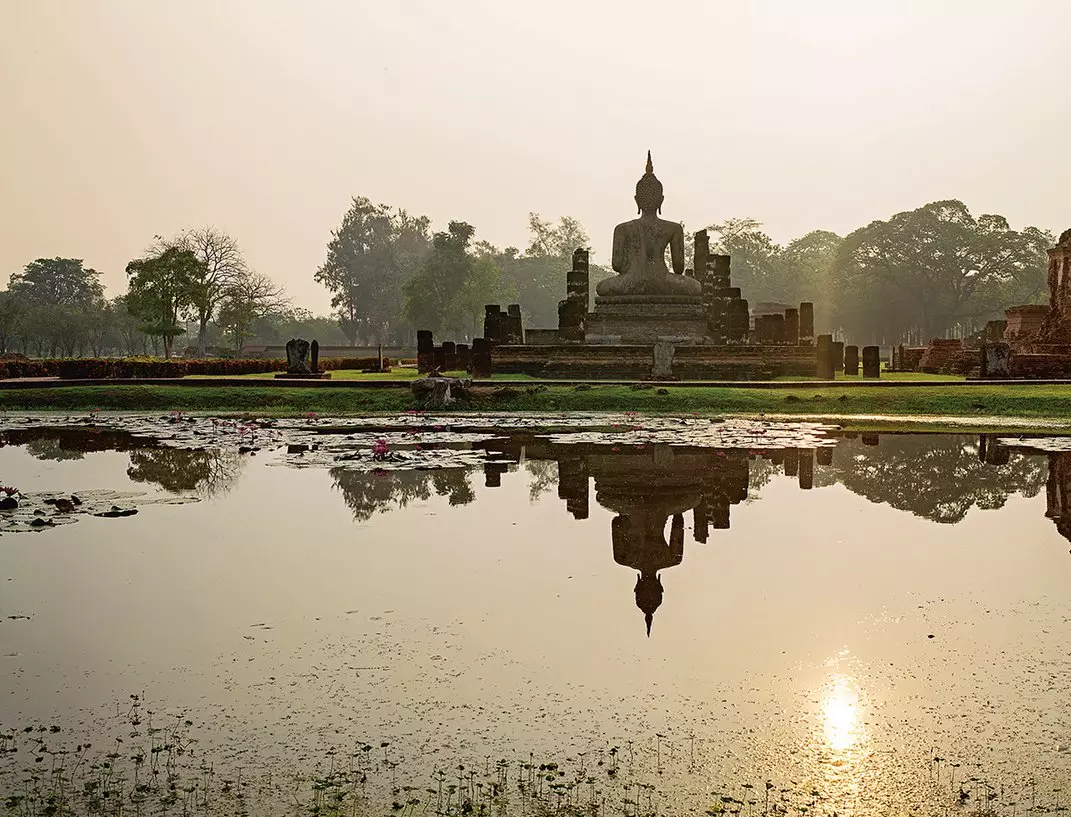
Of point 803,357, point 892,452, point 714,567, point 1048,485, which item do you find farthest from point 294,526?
point 803,357

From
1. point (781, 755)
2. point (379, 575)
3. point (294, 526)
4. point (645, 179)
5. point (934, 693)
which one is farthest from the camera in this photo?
point (645, 179)

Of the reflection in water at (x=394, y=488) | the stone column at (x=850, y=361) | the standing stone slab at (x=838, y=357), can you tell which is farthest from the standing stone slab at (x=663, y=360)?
the reflection in water at (x=394, y=488)

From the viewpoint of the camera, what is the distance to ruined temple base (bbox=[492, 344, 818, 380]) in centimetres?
2848

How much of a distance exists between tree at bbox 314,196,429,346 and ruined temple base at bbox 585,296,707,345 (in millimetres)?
65585

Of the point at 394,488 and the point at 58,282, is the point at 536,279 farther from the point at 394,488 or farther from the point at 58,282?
the point at 394,488

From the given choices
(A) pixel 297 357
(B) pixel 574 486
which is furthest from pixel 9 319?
(B) pixel 574 486

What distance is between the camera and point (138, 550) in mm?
7988

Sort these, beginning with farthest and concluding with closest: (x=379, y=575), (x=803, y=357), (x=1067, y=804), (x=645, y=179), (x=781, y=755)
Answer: (x=645, y=179) < (x=803, y=357) < (x=379, y=575) < (x=781, y=755) < (x=1067, y=804)

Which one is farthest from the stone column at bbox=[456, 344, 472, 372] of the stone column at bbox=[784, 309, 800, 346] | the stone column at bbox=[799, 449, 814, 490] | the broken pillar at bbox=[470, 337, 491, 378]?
the stone column at bbox=[799, 449, 814, 490]

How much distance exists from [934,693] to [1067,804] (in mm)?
1088

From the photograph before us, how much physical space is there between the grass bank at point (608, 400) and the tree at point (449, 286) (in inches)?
2131

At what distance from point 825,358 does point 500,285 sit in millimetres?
59064

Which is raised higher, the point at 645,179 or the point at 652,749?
the point at 645,179

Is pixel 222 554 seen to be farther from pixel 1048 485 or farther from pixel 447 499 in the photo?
pixel 1048 485
